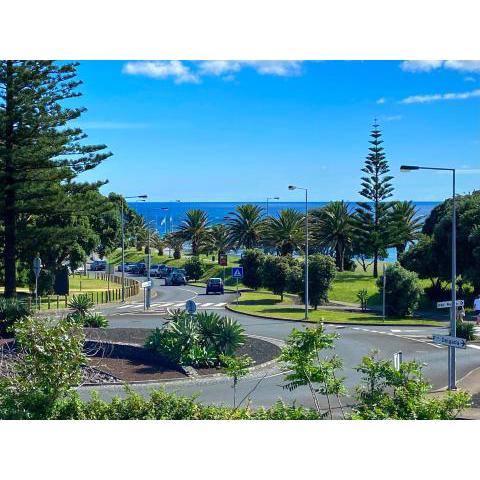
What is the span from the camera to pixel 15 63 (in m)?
26.4

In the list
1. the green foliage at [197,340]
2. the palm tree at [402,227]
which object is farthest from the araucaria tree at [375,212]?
the green foliage at [197,340]

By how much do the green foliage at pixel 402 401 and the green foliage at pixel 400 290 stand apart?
18.5 meters

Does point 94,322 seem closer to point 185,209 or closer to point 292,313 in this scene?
point 292,313

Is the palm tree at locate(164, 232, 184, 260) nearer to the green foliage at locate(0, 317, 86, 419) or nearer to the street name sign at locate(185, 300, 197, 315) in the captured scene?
the street name sign at locate(185, 300, 197, 315)

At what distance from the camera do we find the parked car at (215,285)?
3842cm

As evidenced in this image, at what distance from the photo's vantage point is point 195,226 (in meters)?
36.0

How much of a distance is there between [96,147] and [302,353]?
17.7 metres

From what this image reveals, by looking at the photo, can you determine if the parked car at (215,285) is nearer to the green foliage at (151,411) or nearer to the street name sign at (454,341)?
the street name sign at (454,341)

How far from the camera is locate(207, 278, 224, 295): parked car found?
1513 inches

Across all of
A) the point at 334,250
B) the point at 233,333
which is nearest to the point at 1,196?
the point at 233,333

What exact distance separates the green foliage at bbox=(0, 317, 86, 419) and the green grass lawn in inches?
634

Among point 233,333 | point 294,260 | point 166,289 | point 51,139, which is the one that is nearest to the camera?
point 233,333

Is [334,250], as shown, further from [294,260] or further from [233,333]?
[233,333]

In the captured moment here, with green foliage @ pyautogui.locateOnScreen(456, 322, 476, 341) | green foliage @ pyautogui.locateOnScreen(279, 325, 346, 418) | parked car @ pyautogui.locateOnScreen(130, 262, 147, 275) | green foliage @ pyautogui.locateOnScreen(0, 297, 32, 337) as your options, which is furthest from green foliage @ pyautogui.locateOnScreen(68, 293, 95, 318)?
parked car @ pyautogui.locateOnScreen(130, 262, 147, 275)
